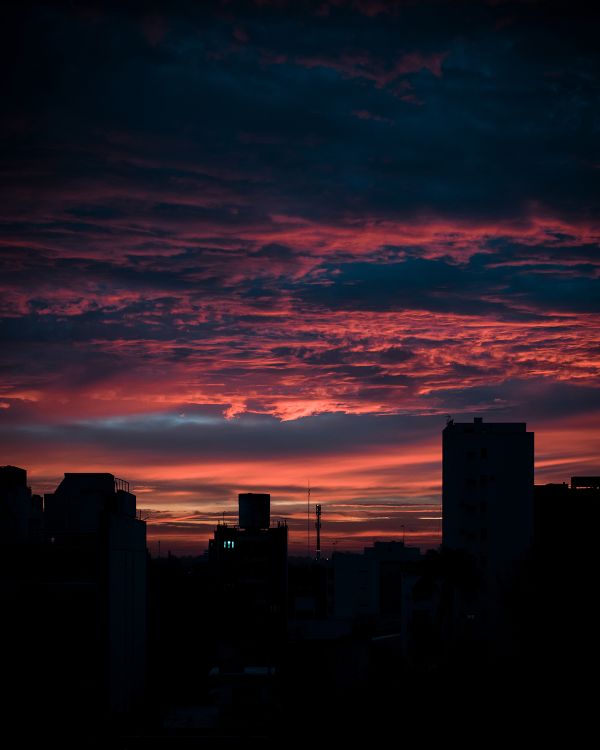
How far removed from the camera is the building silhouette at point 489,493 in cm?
8588

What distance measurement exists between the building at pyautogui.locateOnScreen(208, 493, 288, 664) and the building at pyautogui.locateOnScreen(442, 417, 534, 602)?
1167 inches

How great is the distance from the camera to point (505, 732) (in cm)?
4069

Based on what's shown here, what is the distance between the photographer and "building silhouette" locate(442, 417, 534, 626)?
282ft

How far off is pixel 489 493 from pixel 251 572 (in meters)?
41.3

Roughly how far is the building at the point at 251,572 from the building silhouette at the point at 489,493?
2976cm

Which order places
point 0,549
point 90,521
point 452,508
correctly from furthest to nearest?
point 452,508 → point 90,521 → point 0,549

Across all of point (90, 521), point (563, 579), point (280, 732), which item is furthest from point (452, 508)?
point (280, 732)

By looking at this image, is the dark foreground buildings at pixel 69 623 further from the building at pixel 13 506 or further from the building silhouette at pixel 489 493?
the building silhouette at pixel 489 493

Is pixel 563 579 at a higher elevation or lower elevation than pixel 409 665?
higher

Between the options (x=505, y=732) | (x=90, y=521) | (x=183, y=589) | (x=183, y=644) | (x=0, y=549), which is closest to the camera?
(x=505, y=732)

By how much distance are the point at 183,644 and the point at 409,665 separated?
2950 cm

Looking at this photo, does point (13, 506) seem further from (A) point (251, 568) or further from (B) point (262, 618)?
(A) point (251, 568)

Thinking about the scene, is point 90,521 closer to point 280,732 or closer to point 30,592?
point 30,592

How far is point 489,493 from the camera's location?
8712 cm
